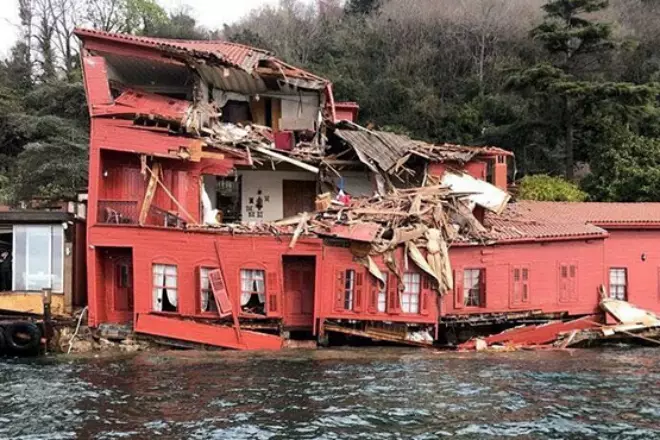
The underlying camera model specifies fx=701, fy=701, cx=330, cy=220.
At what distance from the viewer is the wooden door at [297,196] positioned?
31766mm

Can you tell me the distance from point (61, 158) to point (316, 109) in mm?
14853

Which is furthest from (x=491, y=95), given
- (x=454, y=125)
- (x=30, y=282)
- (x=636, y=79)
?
(x=30, y=282)

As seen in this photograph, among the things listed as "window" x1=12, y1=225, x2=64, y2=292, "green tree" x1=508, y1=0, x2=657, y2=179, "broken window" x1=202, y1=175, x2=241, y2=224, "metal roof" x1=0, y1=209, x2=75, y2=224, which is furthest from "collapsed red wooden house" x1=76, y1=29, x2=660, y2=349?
"green tree" x1=508, y1=0, x2=657, y2=179

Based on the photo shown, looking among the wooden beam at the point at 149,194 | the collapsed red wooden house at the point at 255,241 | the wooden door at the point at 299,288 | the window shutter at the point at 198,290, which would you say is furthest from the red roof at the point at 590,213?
the wooden beam at the point at 149,194

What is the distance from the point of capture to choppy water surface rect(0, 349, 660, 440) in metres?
13.6

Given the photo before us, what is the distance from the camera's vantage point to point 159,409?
15164mm

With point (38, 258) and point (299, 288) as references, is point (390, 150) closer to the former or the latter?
point (299, 288)

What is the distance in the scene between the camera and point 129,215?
25.5m

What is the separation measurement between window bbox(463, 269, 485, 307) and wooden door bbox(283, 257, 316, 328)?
5.73 metres

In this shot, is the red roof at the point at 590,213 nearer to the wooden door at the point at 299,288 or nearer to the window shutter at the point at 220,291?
the wooden door at the point at 299,288

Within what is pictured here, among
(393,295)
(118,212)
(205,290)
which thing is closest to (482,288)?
(393,295)

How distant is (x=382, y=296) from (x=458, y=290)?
309 cm

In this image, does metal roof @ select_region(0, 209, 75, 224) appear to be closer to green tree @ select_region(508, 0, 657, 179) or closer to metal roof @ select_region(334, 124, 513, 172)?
metal roof @ select_region(334, 124, 513, 172)

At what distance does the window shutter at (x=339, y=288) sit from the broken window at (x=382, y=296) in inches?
49.8
